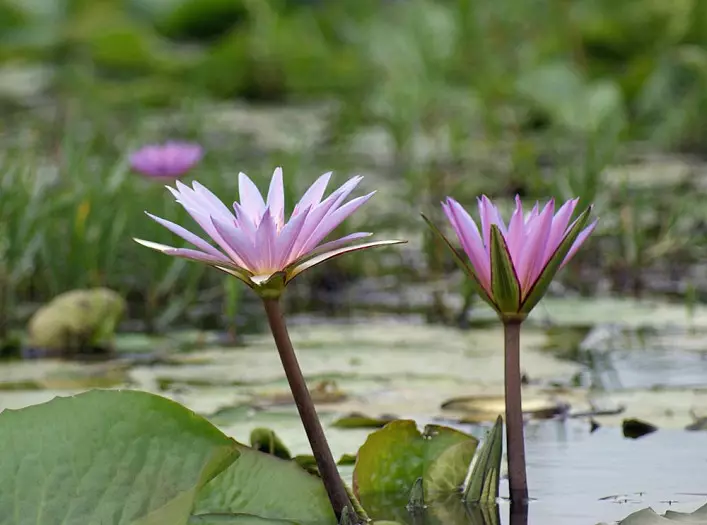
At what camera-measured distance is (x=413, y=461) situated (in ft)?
4.72

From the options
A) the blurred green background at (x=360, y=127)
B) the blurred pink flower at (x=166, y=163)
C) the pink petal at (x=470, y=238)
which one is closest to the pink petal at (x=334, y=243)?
the pink petal at (x=470, y=238)

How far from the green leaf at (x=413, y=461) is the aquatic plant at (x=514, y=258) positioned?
0.12 m

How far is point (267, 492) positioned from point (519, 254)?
334mm

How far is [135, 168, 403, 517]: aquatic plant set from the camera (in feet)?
3.84

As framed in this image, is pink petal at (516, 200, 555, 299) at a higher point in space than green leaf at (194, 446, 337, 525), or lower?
higher

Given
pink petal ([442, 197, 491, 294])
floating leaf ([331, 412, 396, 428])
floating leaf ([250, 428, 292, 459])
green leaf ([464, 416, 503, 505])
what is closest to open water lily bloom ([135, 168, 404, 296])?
pink petal ([442, 197, 491, 294])

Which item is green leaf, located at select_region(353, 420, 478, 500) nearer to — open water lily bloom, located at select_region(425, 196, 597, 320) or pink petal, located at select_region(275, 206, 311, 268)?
open water lily bloom, located at select_region(425, 196, 597, 320)

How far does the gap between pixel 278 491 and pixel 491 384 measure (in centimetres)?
90

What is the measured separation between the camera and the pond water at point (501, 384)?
1527 millimetres

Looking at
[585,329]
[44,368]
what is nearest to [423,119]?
[585,329]

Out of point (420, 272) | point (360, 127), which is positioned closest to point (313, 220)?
point (420, 272)

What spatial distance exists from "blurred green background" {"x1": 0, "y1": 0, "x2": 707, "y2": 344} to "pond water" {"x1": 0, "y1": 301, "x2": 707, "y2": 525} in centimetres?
19

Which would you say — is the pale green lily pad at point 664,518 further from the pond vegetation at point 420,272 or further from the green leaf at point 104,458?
the green leaf at point 104,458

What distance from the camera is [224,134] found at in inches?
→ 225
